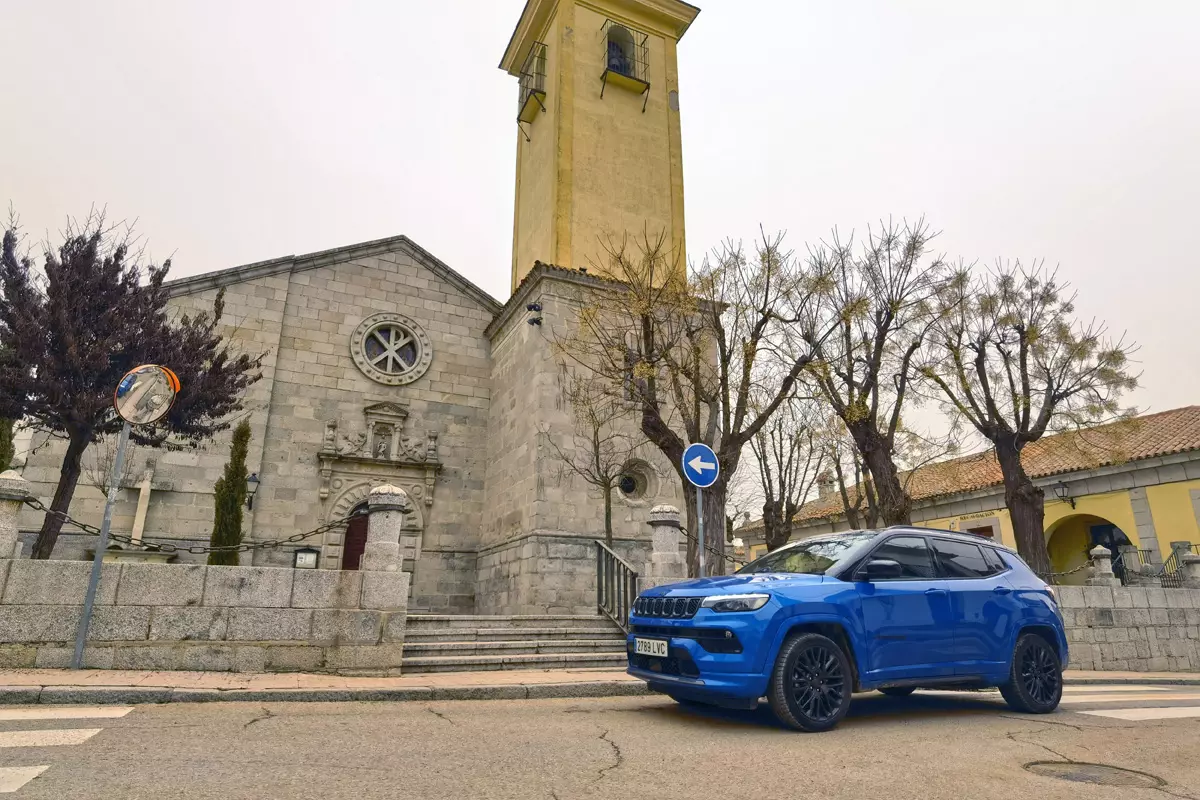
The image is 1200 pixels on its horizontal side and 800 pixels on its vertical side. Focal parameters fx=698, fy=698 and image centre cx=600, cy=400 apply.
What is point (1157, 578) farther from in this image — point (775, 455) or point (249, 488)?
point (249, 488)

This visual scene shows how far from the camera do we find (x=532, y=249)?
61.3ft

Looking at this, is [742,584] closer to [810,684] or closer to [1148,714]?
[810,684]

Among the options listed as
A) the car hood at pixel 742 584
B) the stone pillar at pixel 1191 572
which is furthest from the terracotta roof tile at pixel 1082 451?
the car hood at pixel 742 584

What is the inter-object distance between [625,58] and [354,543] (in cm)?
1514

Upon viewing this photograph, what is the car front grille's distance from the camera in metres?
5.61

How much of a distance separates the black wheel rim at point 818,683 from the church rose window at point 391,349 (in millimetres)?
14258

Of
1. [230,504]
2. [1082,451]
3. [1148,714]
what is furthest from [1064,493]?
[230,504]

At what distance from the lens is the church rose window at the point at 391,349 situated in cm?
1759

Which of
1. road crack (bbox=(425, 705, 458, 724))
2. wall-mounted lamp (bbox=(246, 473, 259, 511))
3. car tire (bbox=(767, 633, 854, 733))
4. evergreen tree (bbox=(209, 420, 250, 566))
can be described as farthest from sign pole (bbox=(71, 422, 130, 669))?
wall-mounted lamp (bbox=(246, 473, 259, 511))

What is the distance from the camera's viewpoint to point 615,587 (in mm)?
11398

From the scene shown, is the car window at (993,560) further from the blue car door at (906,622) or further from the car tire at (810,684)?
the car tire at (810,684)

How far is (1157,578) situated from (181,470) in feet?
71.0

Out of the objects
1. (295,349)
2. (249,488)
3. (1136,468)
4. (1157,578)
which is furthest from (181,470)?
(1136,468)

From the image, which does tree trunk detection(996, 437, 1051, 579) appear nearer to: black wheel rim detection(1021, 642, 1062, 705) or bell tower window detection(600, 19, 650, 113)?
black wheel rim detection(1021, 642, 1062, 705)
